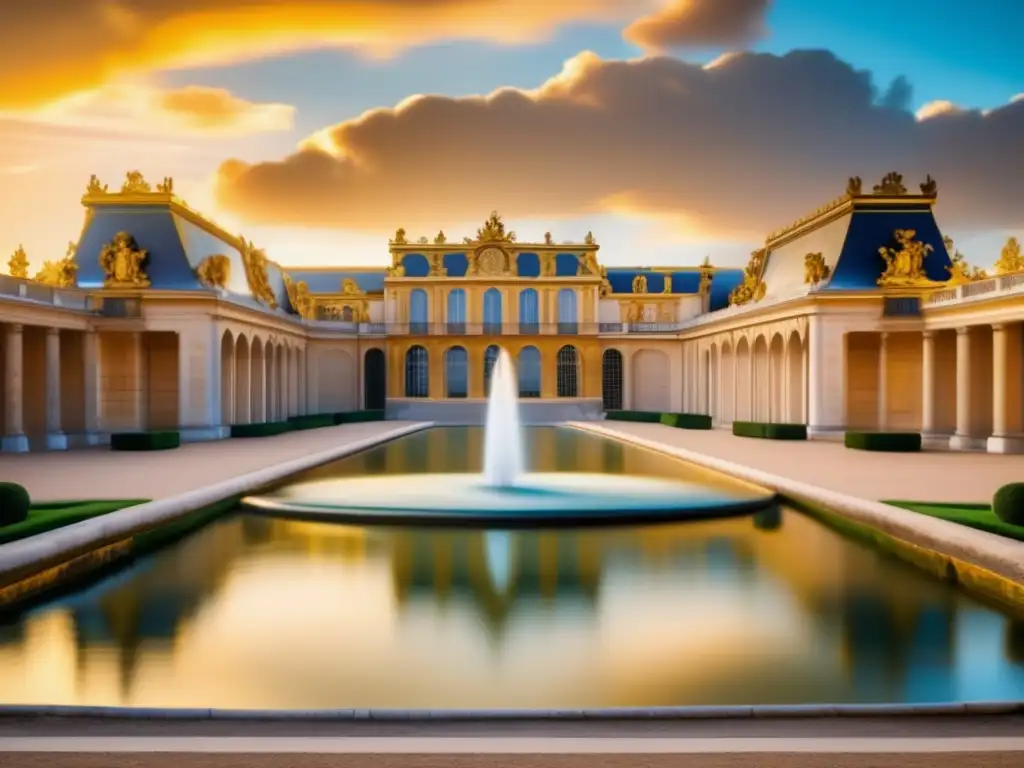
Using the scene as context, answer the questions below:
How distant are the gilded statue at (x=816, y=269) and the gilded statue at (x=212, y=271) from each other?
26015 mm

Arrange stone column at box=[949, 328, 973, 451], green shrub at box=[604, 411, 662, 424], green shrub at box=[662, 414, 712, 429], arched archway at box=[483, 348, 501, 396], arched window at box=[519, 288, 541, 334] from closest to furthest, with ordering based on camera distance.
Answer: stone column at box=[949, 328, 973, 451] < green shrub at box=[662, 414, 712, 429] < green shrub at box=[604, 411, 662, 424] < arched archway at box=[483, 348, 501, 396] < arched window at box=[519, 288, 541, 334]

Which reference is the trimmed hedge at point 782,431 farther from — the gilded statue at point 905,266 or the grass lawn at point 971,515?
the grass lawn at point 971,515

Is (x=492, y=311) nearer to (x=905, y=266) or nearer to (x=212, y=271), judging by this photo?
(x=212, y=271)

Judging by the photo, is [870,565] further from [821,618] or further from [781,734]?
[781,734]

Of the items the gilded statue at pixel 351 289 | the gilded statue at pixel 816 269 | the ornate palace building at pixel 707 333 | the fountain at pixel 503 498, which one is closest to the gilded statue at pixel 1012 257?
the ornate palace building at pixel 707 333

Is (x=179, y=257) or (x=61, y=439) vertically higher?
(x=179, y=257)

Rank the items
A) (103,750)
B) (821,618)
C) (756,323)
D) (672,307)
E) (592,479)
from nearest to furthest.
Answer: (103,750)
(821,618)
(592,479)
(756,323)
(672,307)

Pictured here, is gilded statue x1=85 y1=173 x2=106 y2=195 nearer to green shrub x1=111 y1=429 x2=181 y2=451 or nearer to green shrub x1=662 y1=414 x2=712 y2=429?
green shrub x1=111 y1=429 x2=181 y2=451

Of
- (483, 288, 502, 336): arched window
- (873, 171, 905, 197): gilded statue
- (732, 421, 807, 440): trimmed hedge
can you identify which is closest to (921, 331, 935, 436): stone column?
(732, 421, 807, 440): trimmed hedge

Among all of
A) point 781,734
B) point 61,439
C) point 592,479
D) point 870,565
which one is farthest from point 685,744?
point 61,439

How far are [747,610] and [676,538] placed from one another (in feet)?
14.5

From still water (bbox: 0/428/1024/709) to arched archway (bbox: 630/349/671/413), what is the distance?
53.8m

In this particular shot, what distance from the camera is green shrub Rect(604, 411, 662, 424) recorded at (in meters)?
58.2

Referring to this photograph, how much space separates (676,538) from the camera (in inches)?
582
